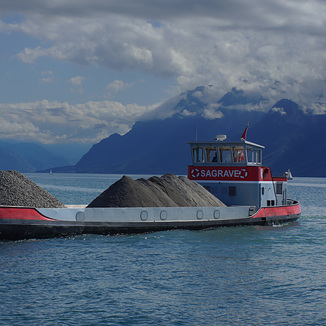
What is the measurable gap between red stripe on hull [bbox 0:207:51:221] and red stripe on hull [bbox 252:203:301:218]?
54.6 feet

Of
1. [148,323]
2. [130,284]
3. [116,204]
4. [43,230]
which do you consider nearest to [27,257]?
[43,230]

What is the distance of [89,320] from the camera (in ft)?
54.8

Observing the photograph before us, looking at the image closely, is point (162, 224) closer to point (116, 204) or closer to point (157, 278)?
point (116, 204)

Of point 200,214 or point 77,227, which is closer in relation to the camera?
point 77,227

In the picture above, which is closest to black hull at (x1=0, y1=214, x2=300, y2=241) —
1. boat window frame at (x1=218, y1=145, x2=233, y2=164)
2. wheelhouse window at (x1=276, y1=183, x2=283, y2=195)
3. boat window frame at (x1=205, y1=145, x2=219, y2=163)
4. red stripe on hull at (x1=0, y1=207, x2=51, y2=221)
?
red stripe on hull at (x1=0, y1=207, x2=51, y2=221)

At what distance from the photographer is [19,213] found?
93.9 feet

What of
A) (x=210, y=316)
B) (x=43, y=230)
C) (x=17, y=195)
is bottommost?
(x=210, y=316)

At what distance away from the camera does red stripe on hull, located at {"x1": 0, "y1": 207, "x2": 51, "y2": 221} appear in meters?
28.3

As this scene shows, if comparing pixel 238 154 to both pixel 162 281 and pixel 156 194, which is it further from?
pixel 162 281

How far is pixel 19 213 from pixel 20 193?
141 inches

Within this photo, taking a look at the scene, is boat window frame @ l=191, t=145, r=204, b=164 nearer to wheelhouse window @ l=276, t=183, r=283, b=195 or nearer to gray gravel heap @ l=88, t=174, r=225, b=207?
gray gravel heap @ l=88, t=174, r=225, b=207

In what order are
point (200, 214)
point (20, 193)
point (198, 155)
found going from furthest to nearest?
point (198, 155) → point (200, 214) → point (20, 193)

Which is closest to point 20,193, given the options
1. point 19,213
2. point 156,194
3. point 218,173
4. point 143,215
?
point 19,213

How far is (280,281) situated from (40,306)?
33.0 feet
